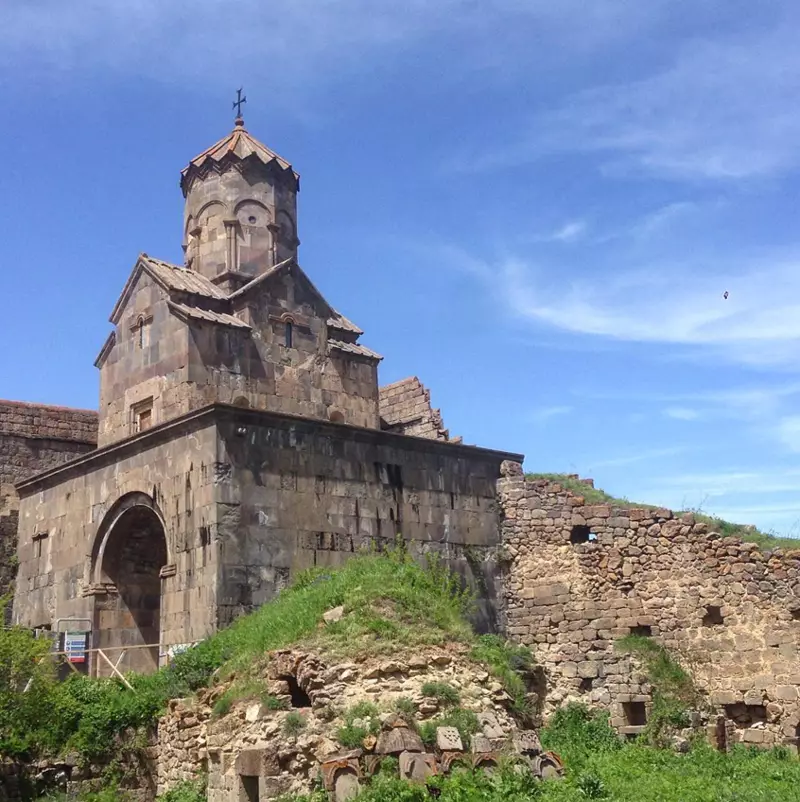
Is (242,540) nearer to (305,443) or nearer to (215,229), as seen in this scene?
(305,443)

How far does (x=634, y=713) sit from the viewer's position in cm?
1333

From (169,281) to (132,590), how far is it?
507 cm

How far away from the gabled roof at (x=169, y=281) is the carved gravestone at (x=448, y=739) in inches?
381

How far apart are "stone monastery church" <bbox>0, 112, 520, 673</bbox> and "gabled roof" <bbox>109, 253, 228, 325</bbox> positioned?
38 mm

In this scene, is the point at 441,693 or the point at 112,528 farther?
the point at 112,528

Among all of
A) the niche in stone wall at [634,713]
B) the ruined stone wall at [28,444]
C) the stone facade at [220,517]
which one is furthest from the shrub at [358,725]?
the ruined stone wall at [28,444]

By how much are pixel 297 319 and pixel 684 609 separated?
8.01 m

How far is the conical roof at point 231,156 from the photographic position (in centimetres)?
1820

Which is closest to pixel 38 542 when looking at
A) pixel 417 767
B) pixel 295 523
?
pixel 295 523

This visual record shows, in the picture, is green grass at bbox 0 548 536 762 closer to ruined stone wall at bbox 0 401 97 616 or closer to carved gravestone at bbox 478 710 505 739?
carved gravestone at bbox 478 710 505 739

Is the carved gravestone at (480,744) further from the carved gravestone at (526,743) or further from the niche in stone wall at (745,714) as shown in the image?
the niche in stone wall at (745,714)

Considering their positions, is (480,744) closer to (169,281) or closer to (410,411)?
(169,281)

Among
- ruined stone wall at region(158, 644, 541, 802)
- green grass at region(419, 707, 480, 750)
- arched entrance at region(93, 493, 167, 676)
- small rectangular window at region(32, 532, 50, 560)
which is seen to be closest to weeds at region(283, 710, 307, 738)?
ruined stone wall at region(158, 644, 541, 802)

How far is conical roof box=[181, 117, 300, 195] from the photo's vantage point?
18.2 metres
